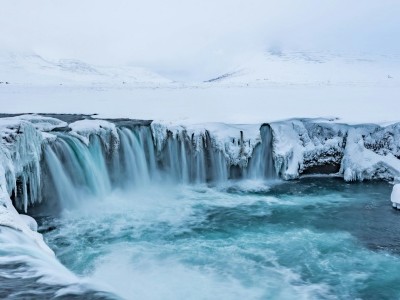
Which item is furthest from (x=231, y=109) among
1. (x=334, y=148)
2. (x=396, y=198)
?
(x=396, y=198)

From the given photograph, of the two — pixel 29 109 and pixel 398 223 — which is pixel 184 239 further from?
pixel 29 109

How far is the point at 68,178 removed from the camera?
35.3 ft

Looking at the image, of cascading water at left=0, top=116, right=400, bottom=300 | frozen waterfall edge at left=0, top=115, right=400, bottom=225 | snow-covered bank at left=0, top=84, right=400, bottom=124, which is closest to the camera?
cascading water at left=0, top=116, right=400, bottom=300

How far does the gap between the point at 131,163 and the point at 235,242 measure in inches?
207

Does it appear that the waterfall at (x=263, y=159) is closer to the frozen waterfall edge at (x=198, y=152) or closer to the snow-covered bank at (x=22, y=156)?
the frozen waterfall edge at (x=198, y=152)

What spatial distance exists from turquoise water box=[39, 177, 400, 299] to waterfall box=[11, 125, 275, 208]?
51cm

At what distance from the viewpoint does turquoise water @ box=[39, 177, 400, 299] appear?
21.8 feet

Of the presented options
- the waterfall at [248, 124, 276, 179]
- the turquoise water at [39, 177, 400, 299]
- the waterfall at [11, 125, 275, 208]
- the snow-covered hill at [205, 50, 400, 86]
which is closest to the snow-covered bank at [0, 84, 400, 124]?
the waterfall at [248, 124, 276, 179]

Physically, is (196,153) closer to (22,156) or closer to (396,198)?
(22,156)

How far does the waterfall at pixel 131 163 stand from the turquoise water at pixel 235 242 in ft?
1.67

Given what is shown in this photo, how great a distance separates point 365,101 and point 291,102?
3.64 metres

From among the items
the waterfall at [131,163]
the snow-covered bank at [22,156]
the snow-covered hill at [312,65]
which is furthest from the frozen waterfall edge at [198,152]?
the snow-covered hill at [312,65]

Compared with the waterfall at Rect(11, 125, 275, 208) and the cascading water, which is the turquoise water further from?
the waterfall at Rect(11, 125, 275, 208)

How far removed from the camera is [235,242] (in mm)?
8609
